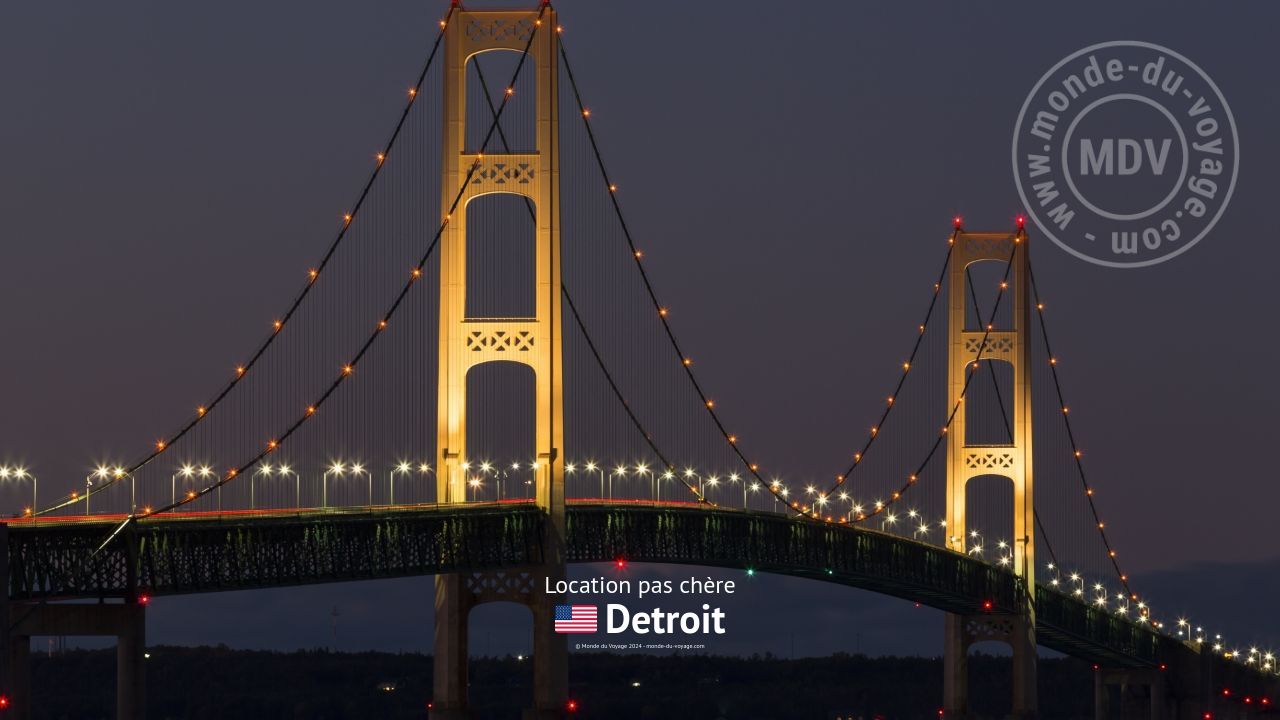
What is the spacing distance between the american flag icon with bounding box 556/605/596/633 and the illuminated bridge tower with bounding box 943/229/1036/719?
42.3 meters

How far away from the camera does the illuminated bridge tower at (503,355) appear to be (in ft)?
243

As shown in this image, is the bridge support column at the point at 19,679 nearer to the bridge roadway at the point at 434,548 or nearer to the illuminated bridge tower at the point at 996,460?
the bridge roadway at the point at 434,548

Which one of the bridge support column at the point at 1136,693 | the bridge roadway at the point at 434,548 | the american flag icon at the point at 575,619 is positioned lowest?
the bridge support column at the point at 1136,693

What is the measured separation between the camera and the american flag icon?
243 ft

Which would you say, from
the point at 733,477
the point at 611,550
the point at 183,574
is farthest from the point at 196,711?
the point at 183,574

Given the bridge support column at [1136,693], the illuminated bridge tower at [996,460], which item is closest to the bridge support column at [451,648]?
the illuminated bridge tower at [996,460]

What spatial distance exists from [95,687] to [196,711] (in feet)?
19.1

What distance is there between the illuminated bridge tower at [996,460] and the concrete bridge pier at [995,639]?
4cm

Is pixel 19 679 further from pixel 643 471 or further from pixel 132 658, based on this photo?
pixel 643 471

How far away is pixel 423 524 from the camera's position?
232 ft

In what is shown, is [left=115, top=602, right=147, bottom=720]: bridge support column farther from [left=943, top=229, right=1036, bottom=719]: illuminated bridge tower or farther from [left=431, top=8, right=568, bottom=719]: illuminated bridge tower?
[left=943, top=229, right=1036, bottom=719]: illuminated bridge tower

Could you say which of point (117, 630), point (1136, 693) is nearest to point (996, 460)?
point (1136, 693)

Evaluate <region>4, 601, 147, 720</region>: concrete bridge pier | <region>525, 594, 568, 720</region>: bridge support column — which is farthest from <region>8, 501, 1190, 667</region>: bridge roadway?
<region>525, 594, 568, 720</region>: bridge support column

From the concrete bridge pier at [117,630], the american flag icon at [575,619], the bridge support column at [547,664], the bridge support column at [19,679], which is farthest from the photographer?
the american flag icon at [575,619]
